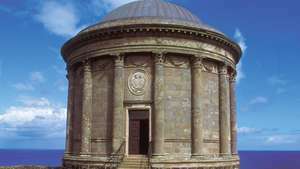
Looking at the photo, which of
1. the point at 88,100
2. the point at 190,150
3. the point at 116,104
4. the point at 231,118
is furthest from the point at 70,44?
the point at 231,118

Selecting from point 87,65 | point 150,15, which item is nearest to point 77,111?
point 87,65

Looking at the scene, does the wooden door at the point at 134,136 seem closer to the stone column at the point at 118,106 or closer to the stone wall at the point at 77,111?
the stone column at the point at 118,106

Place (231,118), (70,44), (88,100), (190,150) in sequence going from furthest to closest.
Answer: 1. (231,118)
2. (70,44)
3. (88,100)
4. (190,150)

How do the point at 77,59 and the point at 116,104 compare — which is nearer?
the point at 116,104

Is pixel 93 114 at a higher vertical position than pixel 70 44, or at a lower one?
lower

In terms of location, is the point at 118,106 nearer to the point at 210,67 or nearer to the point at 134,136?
the point at 134,136

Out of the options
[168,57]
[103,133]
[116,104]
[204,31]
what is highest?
[204,31]

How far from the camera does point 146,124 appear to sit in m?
24.3

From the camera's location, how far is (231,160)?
25.8 meters

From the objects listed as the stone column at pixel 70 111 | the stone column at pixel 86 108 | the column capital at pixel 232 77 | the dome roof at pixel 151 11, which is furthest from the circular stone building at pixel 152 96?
the column capital at pixel 232 77

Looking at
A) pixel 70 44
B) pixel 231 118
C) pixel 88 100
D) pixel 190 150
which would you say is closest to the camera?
pixel 190 150

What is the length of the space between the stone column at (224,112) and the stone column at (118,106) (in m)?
6.94

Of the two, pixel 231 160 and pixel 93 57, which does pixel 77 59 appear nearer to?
pixel 93 57

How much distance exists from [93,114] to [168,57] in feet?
20.6
